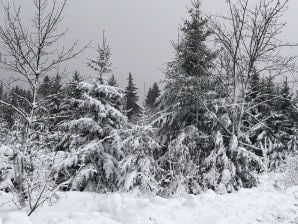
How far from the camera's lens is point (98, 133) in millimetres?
15461

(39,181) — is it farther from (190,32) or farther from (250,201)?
(190,32)

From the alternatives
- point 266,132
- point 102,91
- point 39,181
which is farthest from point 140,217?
point 266,132

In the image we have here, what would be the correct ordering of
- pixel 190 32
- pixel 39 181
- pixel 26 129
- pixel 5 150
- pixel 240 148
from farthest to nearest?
pixel 190 32 < pixel 240 148 < pixel 26 129 < pixel 5 150 < pixel 39 181

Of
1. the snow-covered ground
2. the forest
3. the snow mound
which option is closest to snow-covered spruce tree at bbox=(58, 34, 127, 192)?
the forest

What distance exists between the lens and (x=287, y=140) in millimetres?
30047

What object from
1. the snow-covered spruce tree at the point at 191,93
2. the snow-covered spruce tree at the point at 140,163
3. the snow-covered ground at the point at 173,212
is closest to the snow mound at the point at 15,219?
the snow-covered ground at the point at 173,212

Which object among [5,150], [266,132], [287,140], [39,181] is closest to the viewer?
[39,181]

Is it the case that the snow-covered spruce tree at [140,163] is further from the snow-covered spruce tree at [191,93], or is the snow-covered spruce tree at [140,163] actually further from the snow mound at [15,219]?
the snow mound at [15,219]

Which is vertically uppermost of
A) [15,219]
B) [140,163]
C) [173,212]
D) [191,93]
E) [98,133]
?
[191,93]

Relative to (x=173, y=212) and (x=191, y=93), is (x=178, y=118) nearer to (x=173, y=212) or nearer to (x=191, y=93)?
(x=191, y=93)

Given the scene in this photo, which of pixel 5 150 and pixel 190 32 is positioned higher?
pixel 190 32

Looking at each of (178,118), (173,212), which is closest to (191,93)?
(178,118)

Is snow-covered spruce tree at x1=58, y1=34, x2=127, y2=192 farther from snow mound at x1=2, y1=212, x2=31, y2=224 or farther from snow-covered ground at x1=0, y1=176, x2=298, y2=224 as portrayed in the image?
snow mound at x1=2, y1=212, x2=31, y2=224

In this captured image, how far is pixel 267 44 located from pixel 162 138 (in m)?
6.12
